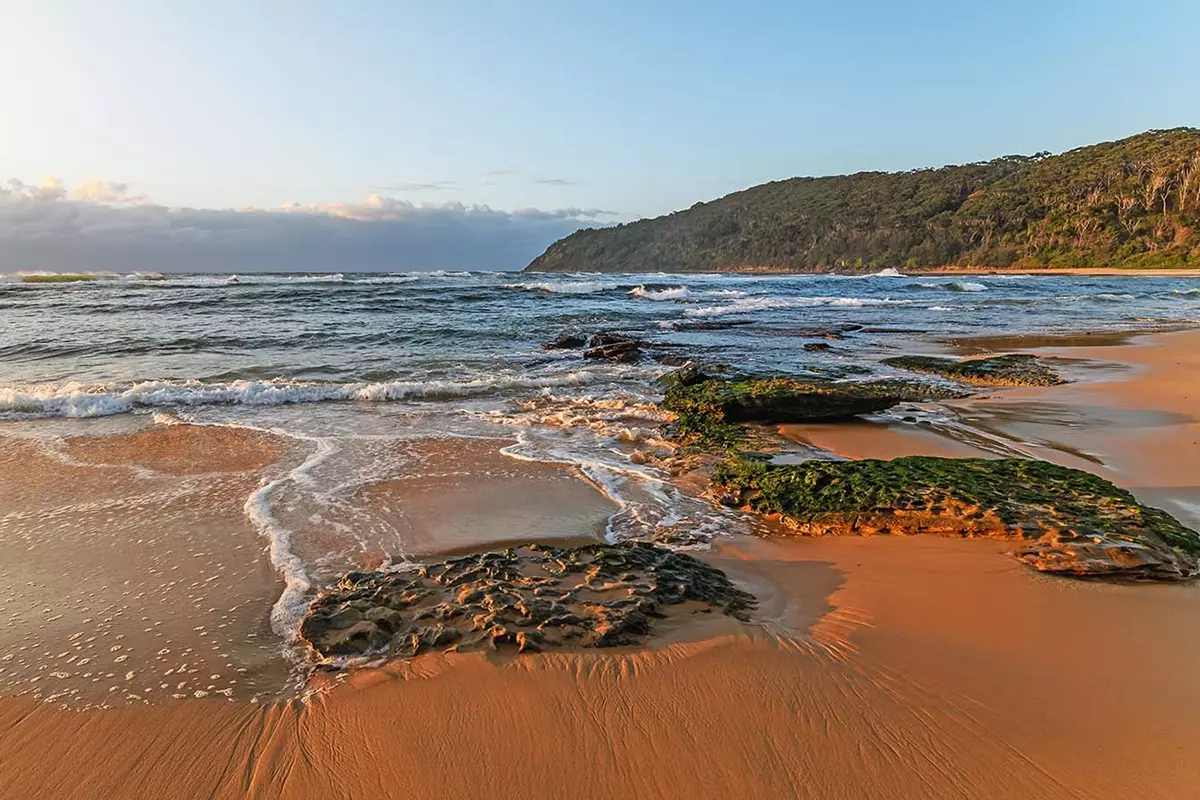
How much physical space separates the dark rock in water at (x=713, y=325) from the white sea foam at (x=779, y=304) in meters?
3.12

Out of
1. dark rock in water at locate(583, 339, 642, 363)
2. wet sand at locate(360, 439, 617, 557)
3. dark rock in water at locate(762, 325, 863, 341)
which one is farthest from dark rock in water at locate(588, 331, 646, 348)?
wet sand at locate(360, 439, 617, 557)

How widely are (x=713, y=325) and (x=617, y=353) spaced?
788cm

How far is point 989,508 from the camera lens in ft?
13.0

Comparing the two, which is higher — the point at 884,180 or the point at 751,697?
the point at 884,180

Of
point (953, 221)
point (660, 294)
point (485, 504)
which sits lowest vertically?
point (485, 504)

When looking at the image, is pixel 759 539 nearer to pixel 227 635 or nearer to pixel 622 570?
pixel 622 570

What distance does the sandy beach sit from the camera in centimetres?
209

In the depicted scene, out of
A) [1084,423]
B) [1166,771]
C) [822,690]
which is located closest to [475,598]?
[822,690]

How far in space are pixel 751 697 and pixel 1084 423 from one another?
663 centimetres

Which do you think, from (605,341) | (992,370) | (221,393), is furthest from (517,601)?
(605,341)

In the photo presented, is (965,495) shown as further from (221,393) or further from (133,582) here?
(221,393)

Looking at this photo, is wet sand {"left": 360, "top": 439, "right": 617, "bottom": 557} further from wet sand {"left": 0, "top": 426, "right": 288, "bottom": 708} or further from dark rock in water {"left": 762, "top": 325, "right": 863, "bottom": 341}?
dark rock in water {"left": 762, "top": 325, "right": 863, "bottom": 341}

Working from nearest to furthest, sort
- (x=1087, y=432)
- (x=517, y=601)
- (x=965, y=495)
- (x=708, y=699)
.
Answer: (x=708, y=699) → (x=517, y=601) → (x=965, y=495) → (x=1087, y=432)

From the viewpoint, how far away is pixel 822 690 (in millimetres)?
2516
